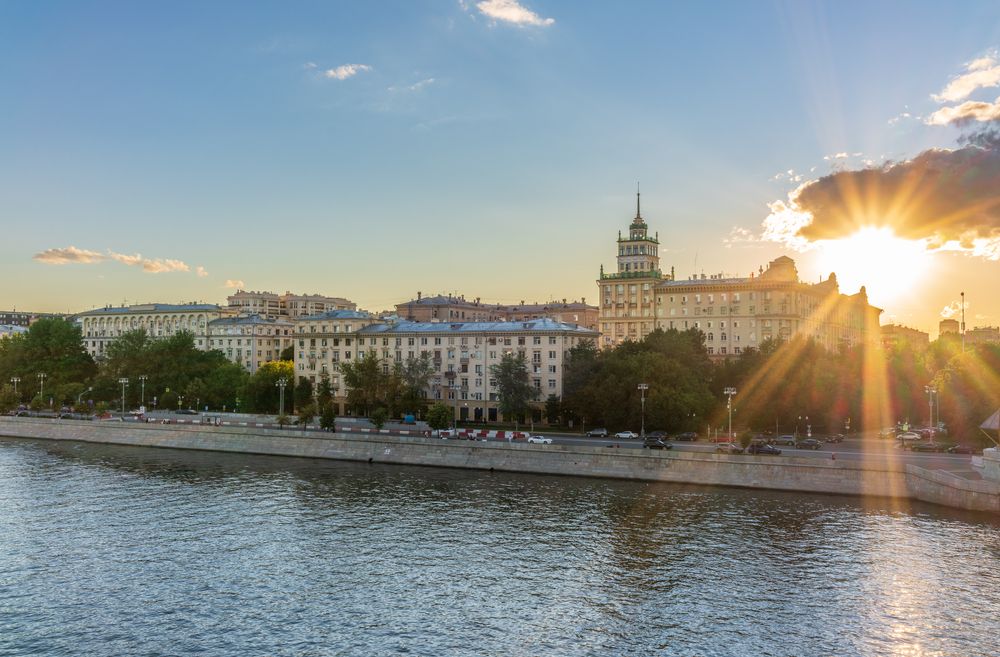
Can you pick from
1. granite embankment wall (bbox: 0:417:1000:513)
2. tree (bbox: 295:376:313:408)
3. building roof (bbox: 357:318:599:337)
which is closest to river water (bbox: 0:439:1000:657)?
granite embankment wall (bbox: 0:417:1000:513)

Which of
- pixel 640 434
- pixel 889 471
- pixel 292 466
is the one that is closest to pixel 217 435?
pixel 292 466

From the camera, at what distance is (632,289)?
15875cm

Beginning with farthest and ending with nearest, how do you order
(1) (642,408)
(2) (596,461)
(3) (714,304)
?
1. (3) (714,304)
2. (1) (642,408)
3. (2) (596,461)

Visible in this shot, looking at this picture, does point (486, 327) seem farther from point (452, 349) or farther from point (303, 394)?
point (303, 394)

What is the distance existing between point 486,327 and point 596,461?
5161cm

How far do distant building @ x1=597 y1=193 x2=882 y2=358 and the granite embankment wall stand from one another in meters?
70.8

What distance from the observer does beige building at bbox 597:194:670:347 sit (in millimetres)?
156750

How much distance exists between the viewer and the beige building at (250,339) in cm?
18088

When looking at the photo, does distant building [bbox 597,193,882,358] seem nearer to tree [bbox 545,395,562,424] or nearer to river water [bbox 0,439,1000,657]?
tree [bbox 545,395,562,424]

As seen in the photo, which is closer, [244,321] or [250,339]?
[250,339]

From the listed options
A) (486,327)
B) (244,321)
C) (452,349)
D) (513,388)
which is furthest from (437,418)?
(244,321)

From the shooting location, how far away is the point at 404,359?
128875mm

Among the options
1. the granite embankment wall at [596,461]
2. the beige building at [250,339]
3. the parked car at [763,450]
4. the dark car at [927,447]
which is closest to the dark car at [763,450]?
the parked car at [763,450]

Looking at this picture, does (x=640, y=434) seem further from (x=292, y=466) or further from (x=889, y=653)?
(x=889, y=653)
